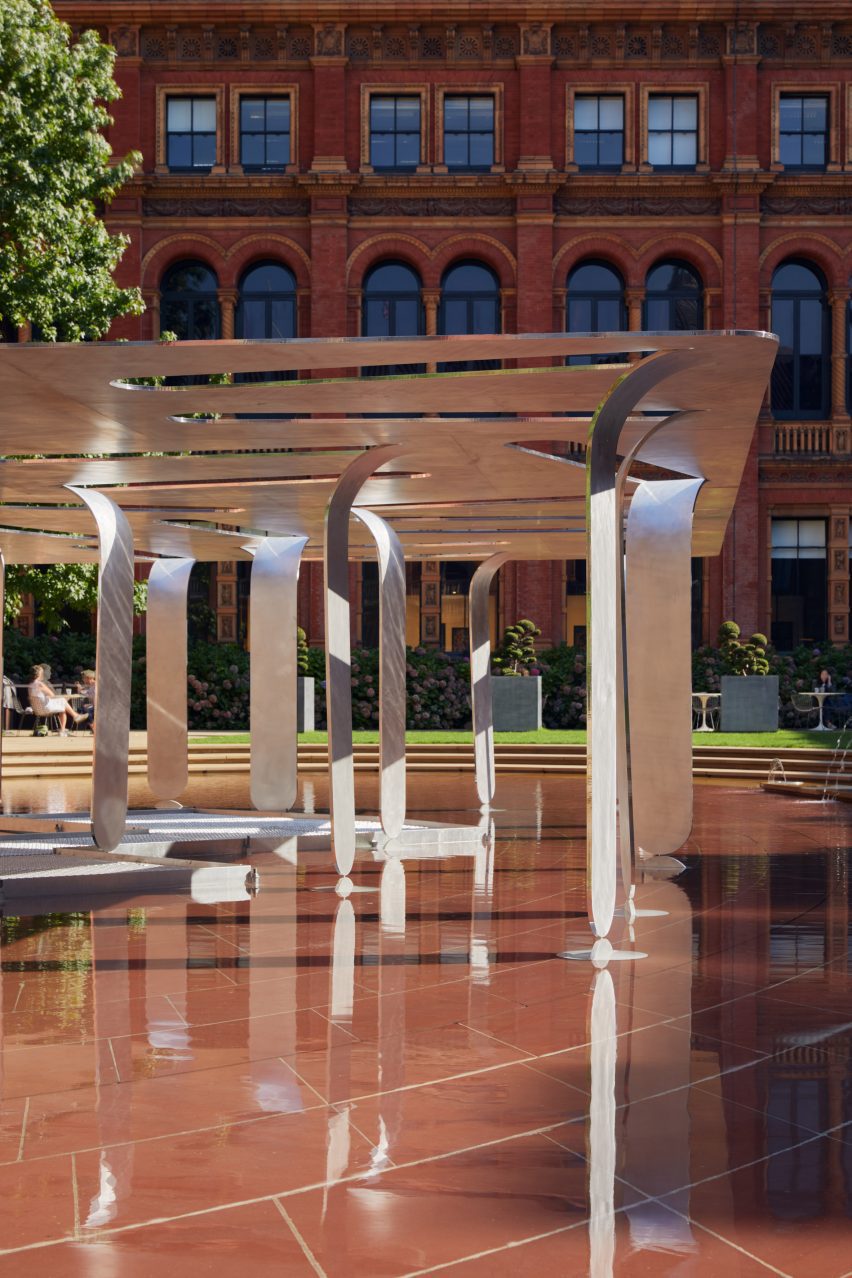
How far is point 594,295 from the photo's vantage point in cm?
3606

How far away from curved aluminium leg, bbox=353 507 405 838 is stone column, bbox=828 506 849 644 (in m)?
24.5

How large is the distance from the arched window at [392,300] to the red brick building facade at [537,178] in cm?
47

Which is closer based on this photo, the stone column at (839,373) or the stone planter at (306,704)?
the stone planter at (306,704)

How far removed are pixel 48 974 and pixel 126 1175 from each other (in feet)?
10.7

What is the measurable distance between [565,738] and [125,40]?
20989 millimetres

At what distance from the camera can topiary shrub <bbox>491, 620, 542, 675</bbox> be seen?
28344 mm

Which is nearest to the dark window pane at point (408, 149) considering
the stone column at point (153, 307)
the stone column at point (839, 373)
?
the stone column at point (153, 307)

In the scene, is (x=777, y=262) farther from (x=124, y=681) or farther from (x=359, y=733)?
(x=124, y=681)

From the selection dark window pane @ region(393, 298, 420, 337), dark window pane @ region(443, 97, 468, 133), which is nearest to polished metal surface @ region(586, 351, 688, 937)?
dark window pane @ region(393, 298, 420, 337)

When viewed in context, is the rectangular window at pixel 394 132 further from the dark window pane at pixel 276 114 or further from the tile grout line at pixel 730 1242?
the tile grout line at pixel 730 1242

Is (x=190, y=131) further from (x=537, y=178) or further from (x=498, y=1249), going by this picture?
(x=498, y=1249)

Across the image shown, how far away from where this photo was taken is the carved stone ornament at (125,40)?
35.2 metres

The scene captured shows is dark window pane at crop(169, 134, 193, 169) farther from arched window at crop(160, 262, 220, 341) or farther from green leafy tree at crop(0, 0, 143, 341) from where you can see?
green leafy tree at crop(0, 0, 143, 341)

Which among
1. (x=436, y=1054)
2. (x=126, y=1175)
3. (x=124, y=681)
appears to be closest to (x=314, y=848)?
(x=124, y=681)
